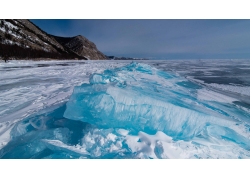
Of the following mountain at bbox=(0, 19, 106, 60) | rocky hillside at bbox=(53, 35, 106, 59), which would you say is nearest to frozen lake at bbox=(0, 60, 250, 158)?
mountain at bbox=(0, 19, 106, 60)

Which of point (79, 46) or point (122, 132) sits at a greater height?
point (79, 46)

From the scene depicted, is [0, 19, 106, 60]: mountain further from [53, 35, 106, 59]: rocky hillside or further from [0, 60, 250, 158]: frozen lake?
[0, 60, 250, 158]: frozen lake

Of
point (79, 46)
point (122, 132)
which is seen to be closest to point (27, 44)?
point (79, 46)

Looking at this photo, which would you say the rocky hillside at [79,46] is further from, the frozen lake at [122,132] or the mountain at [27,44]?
the frozen lake at [122,132]

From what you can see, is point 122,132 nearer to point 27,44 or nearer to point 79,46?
point 27,44

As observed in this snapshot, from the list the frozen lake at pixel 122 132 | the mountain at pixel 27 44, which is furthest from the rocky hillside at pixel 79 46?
the frozen lake at pixel 122 132

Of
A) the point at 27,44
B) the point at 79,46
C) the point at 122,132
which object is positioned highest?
the point at 79,46

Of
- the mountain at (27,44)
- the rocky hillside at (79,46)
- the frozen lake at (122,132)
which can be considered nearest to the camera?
the frozen lake at (122,132)

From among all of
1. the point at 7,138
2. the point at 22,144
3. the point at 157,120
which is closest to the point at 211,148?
the point at 157,120

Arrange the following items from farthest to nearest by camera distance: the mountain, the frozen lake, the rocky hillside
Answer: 1. the rocky hillside
2. the mountain
3. the frozen lake

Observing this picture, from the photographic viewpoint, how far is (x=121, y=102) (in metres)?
2.69

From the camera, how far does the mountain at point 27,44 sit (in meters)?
29.5

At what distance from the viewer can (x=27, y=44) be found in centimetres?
4516

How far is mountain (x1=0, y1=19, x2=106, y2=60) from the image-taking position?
29.5 m
